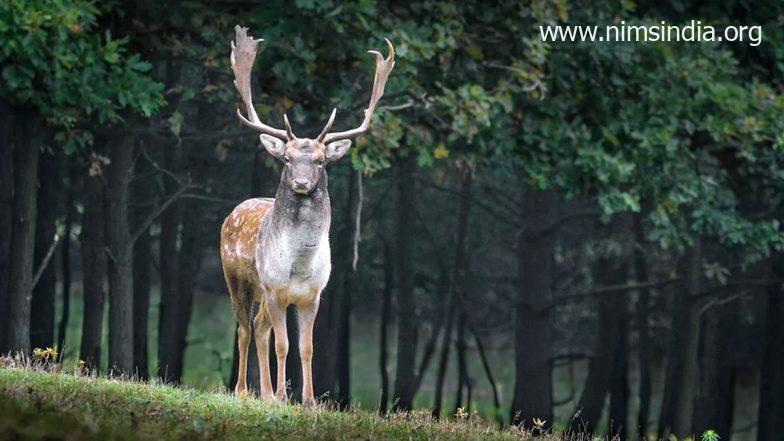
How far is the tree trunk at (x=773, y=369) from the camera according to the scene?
24109mm

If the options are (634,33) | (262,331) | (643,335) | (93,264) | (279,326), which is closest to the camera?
(279,326)

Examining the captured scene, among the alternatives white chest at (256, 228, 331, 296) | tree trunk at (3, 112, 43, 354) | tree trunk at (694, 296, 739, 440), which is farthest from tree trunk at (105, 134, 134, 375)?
tree trunk at (694, 296, 739, 440)

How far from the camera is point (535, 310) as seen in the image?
2377cm

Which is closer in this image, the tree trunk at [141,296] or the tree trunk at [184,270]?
the tree trunk at [184,270]

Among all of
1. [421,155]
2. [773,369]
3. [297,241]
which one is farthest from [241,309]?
[773,369]

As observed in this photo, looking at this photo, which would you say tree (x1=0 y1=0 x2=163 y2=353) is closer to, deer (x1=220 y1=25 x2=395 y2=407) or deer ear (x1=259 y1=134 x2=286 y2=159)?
deer (x1=220 y1=25 x2=395 y2=407)

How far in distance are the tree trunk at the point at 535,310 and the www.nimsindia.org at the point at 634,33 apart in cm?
397

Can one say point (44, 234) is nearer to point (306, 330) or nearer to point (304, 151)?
point (306, 330)

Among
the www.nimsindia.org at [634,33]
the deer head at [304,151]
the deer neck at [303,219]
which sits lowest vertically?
the deer neck at [303,219]

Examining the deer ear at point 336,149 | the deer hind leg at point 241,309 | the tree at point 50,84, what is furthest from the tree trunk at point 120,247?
the deer ear at point 336,149

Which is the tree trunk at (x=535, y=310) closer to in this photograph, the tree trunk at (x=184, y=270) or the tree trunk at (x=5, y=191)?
the tree trunk at (x=184, y=270)

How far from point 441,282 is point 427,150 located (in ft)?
36.2

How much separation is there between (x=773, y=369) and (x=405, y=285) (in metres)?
6.34

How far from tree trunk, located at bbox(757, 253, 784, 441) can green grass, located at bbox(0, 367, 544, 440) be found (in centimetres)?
1279
